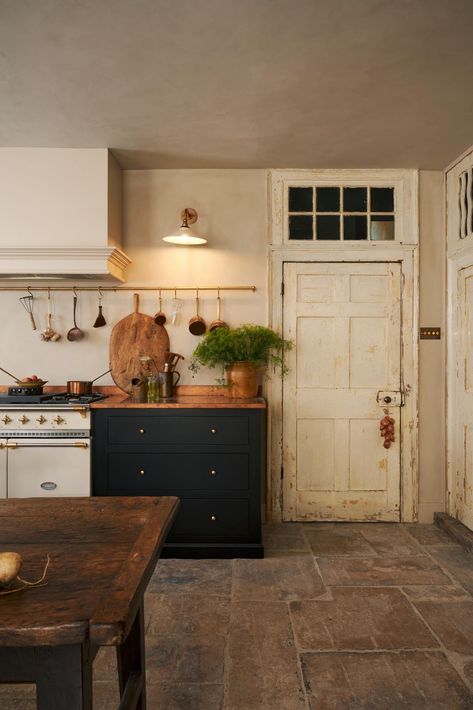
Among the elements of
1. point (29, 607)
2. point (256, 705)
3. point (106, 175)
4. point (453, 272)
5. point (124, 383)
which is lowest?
point (256, 705)

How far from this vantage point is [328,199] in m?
4.32

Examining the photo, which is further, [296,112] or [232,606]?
[296,112]

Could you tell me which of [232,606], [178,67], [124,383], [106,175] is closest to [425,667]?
[232,606]

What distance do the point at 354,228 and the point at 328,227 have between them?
8.6 inches

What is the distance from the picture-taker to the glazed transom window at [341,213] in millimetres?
4297

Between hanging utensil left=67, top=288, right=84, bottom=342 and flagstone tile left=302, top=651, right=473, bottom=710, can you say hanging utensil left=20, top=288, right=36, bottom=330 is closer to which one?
hanging utensil left=67, top=288, right=84, bottom=342

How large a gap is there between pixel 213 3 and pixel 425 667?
308cm

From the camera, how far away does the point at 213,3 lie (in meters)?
2.22

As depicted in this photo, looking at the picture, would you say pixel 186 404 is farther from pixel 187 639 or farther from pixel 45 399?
pixel 187 639

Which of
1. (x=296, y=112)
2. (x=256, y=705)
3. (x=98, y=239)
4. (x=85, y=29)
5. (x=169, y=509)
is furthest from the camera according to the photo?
(x=98, y=239)

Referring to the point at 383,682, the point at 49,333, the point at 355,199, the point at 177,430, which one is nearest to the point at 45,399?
the point at 49,333

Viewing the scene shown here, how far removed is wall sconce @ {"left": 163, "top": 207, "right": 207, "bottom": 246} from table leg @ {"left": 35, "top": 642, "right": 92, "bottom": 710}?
3189 mm

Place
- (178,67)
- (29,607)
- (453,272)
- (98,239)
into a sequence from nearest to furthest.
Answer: (29,607), (178,67), (98,239), (453,272)

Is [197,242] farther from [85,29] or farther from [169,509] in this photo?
[169,509]
